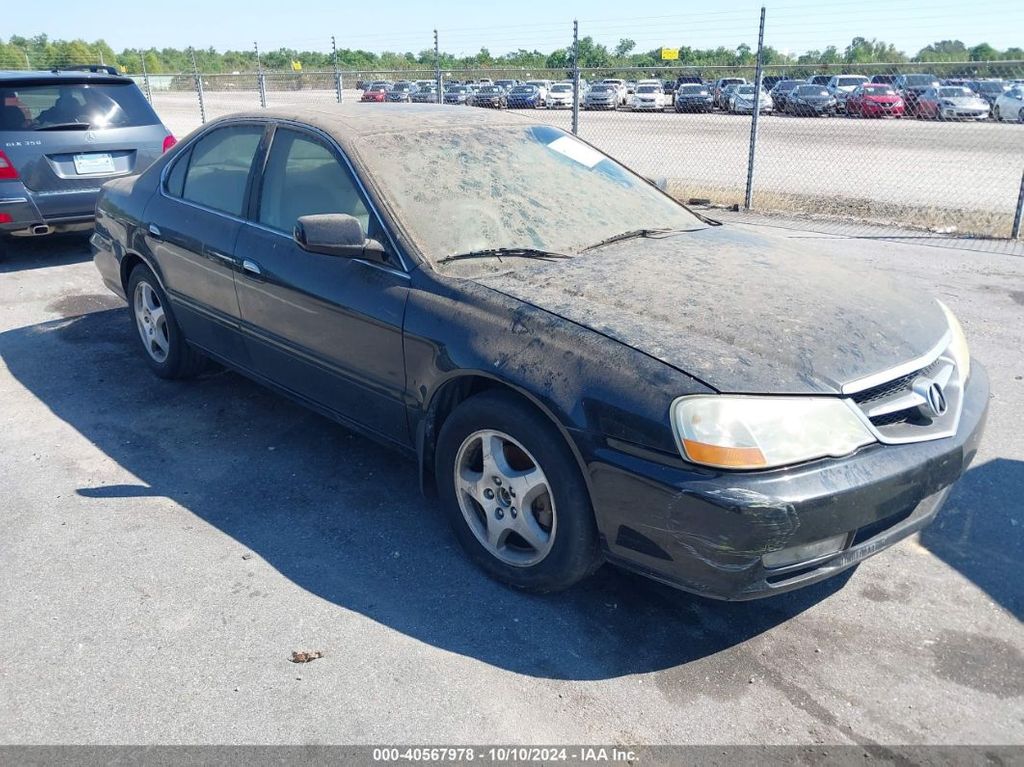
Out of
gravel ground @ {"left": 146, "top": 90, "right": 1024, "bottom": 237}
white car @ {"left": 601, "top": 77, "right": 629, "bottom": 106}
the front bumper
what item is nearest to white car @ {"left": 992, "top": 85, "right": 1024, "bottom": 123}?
gravel ground @ {"left": 146, "top": 90, "right": 1024, "bottom": 237}

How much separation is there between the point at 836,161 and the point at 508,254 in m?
16.7

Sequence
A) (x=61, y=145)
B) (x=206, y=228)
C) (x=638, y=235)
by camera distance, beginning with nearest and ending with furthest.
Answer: (x=638, y=235)
(x=206, y=228)
(x=61, y=145)

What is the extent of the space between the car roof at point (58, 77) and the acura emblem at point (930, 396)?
816 cm

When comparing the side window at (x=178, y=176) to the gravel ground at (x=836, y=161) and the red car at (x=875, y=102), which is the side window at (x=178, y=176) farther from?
the red car at (x=875, y=102)

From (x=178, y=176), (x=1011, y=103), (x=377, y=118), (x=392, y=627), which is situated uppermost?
(x=1011, y=103)

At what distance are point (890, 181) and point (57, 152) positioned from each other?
508 inches

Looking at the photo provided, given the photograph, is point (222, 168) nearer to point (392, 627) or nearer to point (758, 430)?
point (392, 627)

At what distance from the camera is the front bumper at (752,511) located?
2.42m

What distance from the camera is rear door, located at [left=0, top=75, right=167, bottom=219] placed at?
764cm

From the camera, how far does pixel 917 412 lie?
2.76 m

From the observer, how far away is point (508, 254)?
11.1 ft

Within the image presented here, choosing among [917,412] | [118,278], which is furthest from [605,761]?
[118,278]

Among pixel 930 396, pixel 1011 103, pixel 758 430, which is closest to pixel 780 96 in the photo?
pixel 1011 103

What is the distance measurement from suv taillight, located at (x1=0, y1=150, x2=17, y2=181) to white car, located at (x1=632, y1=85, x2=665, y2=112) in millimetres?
24174
